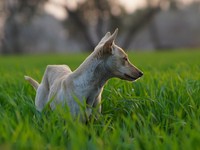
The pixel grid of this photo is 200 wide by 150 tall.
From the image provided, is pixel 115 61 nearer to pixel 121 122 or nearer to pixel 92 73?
pixel 92 73

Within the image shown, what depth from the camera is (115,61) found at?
13.8 ft

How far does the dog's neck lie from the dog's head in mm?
61

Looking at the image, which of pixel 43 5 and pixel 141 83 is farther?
pixel 43 5

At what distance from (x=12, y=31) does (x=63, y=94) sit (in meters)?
41.9

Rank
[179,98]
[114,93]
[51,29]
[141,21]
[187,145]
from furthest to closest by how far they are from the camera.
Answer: [51,29], [141,21], [114,93], [179,98], [187,145]

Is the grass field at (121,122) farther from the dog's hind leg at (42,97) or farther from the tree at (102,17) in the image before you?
the tree at (102,17)

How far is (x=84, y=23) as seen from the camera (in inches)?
1668

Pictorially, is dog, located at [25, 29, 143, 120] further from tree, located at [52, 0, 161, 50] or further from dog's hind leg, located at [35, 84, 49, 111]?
tree, located at [52, 0, 161, 50]

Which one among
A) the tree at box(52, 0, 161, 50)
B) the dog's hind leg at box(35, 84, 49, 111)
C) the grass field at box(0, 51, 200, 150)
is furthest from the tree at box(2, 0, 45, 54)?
the dog's hind leg at box(35, 84, 49, 111)

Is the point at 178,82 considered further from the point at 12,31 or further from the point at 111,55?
the point at 12,31

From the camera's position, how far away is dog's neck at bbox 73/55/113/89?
13.3 feet

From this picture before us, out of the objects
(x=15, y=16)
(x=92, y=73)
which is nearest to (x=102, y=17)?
(x=15, y=16)

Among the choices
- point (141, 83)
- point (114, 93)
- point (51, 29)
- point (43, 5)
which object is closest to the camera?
point (114, 93)

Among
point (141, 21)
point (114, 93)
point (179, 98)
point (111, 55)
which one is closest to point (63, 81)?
point (111, 55)
